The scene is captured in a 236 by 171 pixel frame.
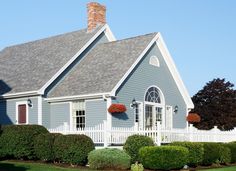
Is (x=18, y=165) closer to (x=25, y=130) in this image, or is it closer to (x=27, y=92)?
(x=25, y=130)

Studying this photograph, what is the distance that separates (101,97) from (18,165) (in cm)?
686

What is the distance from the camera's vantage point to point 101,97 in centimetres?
2609

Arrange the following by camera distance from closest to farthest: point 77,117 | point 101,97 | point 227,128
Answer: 1. point 101,97
2. point 77,117
3. point 227,128

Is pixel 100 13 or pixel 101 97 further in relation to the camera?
pixel 100 13

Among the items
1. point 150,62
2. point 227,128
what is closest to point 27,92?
point 150,62

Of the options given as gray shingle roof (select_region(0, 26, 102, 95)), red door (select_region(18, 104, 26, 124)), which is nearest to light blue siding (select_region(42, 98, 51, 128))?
gray shingle roof (select_region(0, 26, 102, 95))

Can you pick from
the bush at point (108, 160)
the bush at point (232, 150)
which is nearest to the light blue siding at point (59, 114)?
the bush at point (108, 160)

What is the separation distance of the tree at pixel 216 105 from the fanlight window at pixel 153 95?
10450mm

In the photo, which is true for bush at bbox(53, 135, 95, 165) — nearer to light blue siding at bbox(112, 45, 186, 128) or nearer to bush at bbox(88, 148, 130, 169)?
bush at bbox(88, 148, 130, 169)

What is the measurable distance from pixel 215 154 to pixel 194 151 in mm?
1986

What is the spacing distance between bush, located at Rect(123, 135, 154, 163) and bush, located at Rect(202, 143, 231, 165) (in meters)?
3.24

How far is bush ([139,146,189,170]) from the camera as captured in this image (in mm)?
20484

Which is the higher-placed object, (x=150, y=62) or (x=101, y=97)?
(x=150, y=62)

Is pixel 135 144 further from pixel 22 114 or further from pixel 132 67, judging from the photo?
pixel 22 114
